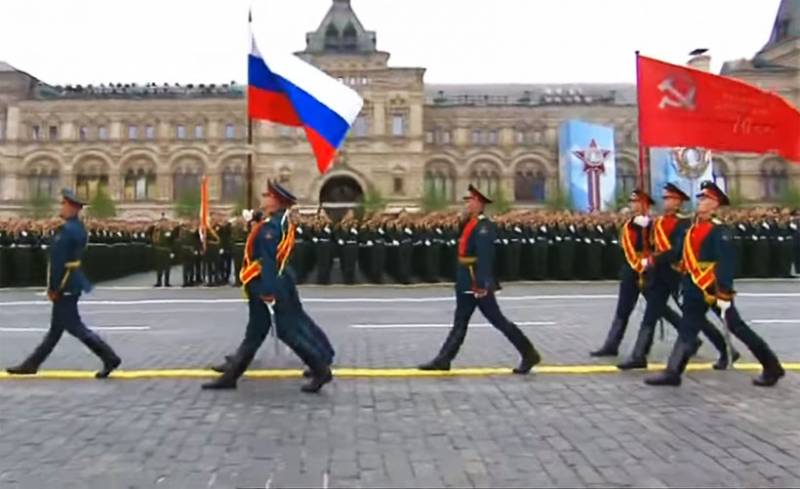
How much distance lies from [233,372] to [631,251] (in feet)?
13.7

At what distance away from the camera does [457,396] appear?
7.06 metres

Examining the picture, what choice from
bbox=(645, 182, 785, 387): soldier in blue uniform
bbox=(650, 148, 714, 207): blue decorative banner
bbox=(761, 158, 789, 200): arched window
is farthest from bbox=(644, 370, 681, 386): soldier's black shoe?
bbox=(761, 158, 789, 200): arched window

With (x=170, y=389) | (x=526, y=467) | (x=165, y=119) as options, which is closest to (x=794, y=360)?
(x=526, y=467)

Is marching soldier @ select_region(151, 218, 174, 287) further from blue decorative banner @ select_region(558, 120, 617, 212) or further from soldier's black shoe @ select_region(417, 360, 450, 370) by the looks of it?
blue decorative banner @ select_region(558, 120, 617, 212)

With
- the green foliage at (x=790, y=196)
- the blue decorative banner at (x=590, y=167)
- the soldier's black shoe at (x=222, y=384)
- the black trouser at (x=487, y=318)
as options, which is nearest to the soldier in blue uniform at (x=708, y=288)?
the black trouser at (x=487, y=318)

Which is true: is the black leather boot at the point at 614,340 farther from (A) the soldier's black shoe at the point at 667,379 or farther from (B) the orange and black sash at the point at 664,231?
(A) the soldier's black shoe at the point at 667,379

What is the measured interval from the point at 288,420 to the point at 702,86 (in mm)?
5436

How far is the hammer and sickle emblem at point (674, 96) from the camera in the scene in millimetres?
8781

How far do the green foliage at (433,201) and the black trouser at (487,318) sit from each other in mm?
54086

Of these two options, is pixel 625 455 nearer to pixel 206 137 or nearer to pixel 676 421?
pixel 676 421

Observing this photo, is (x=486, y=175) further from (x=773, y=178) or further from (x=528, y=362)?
(x=528, y=362)

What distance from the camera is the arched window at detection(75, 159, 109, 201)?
70.5 meters

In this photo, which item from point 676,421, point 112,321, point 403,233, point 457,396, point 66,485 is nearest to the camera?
point 66,485

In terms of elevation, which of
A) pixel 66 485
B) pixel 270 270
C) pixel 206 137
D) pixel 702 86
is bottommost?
pixel 66 485
